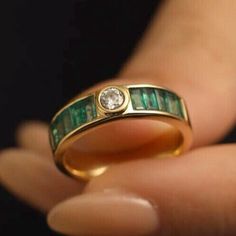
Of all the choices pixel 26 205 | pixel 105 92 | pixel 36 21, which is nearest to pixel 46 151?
pixel 26 205

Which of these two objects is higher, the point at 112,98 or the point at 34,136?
the point at 34,136

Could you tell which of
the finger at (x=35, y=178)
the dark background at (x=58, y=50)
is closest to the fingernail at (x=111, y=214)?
the finger at (x=35, y=178)

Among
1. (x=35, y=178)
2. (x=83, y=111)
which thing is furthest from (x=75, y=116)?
(x=35, y=178)

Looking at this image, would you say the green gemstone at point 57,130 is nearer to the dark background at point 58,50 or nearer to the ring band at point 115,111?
the ring band at point 115,111

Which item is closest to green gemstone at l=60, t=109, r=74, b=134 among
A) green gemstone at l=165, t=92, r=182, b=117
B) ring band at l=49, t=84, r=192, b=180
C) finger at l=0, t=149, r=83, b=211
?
ring band at l=49, t=84, r=192, b=180

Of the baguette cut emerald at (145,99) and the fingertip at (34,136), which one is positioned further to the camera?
the fingertip at (34,136)

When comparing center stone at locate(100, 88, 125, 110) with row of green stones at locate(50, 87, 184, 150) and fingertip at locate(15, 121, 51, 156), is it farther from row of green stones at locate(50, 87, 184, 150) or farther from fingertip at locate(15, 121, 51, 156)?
fingertip at locate(15, 121, 51, 156)

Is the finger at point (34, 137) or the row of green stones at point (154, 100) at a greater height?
the finger at point (34, 137)

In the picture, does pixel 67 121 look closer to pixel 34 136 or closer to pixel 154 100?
pixel 154 100

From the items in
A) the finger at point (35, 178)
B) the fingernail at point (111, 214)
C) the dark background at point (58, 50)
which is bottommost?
the fingernail at point (111, 214)
